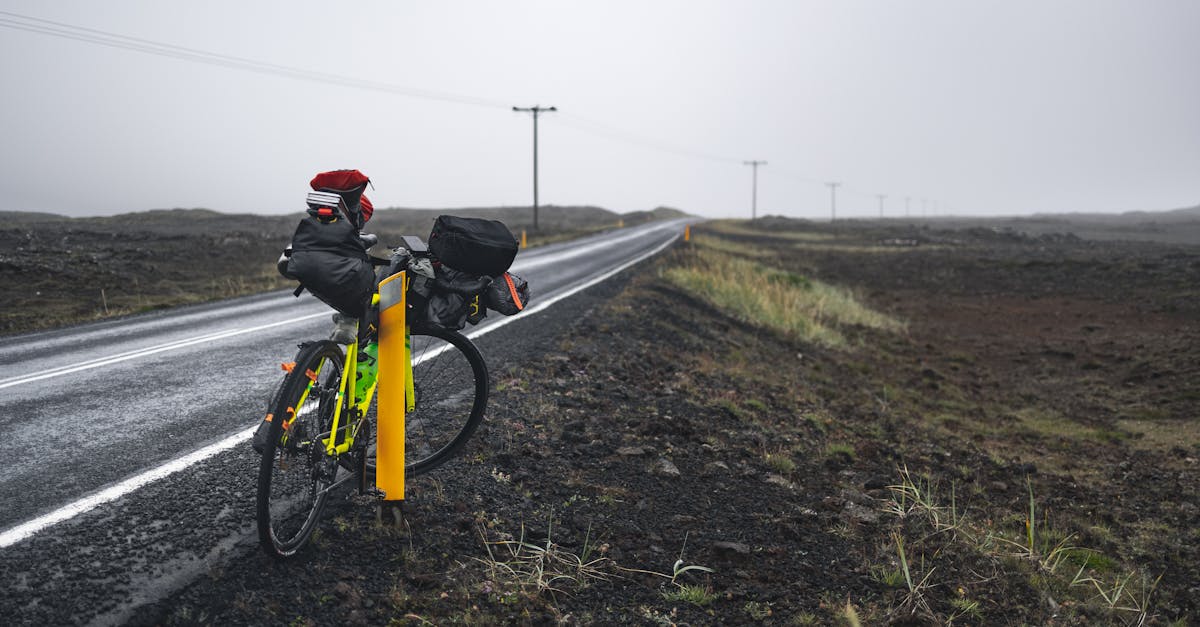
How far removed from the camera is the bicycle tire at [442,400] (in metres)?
4.05

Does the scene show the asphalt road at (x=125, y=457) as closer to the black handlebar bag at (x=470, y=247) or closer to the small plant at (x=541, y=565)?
the small plant at (x=541, y=565)

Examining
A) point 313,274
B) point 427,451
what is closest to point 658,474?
point 427,451

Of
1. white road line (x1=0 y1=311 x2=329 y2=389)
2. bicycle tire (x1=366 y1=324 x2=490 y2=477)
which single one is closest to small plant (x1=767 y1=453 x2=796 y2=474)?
bicycle tire (x1=366 y1=324 x2=490 y2=477)

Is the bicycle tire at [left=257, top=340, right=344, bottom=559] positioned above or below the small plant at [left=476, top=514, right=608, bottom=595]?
above

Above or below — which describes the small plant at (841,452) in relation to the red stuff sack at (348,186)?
below

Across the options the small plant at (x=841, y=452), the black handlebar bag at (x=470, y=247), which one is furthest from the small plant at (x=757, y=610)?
the small plant at (x=841, y=452)

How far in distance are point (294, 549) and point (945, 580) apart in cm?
347

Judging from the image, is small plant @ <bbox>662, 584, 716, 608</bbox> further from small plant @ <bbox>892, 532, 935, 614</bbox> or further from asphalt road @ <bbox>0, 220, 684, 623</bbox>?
asphalt road @ <bbox>0, 220, 684, 623</bbox>

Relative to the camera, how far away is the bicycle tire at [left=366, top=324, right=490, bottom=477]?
4055 mm

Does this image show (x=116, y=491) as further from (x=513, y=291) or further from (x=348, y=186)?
(x=513, y=291)

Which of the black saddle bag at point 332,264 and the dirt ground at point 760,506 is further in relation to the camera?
the dirt ground at point 760,506

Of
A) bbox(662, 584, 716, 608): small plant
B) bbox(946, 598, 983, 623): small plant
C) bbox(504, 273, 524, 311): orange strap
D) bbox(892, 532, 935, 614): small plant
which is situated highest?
bbox(504, 273, 524, 311): orange strap

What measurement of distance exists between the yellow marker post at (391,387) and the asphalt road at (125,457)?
29.7 inches

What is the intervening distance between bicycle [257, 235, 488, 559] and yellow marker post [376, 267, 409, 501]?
73mm
